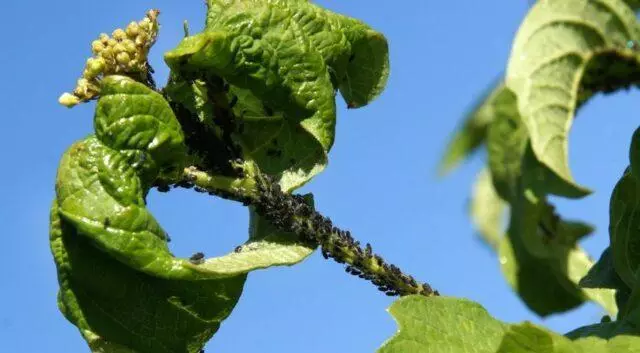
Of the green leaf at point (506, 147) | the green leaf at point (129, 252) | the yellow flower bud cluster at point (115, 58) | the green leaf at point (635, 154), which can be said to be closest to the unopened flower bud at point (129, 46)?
the yellow flower bud cluster at point (115, 58)

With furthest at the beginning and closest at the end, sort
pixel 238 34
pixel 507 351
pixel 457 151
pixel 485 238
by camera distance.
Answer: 1. pixel 485 238
2. pixel 457 151
3. pixel 238 34
4. pixel 507 351

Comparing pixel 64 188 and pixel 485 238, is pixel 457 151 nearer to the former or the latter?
pixel 485 238

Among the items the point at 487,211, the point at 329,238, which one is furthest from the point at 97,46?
the point at 487,211

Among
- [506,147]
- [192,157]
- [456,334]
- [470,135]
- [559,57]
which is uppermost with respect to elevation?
[470,135]

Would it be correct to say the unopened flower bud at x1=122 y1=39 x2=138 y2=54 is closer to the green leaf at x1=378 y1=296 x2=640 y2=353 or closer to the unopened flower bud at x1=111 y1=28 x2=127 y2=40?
the unopened flower bud at x1=111 y1=28 x2=127 y2=40

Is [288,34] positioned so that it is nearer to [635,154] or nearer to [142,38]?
[142,38]

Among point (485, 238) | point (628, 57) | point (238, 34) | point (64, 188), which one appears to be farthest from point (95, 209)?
point (485, 238)
